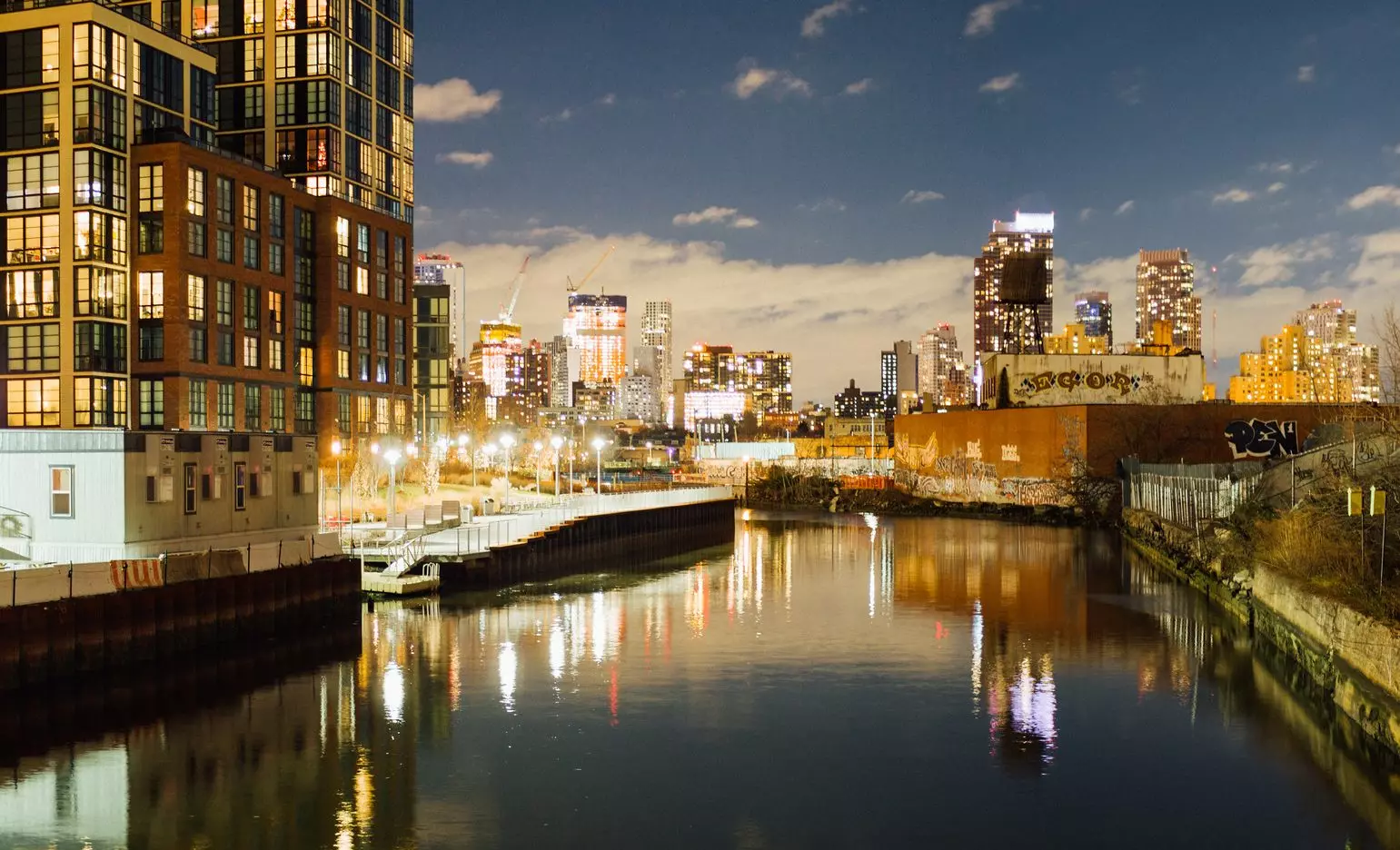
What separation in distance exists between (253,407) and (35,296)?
14.9 meters

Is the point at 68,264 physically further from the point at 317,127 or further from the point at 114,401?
the point at 317,127

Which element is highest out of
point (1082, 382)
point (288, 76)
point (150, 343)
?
point (288, 76)

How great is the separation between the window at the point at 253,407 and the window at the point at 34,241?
1457 cm

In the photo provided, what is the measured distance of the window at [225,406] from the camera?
8219 cm

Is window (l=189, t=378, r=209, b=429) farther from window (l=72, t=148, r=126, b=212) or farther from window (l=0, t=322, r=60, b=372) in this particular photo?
window (l=72, t=148, r=126, b=212)

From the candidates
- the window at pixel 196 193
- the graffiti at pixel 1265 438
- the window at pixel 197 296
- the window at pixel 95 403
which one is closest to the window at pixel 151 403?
the window at pixel 95 403

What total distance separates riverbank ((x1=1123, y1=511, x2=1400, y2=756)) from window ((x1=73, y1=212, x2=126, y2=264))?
204 feet

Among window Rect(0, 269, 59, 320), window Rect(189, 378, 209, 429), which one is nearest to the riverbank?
window Rect(189, 378, 209, 429)

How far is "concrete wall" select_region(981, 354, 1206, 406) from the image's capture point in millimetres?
111312

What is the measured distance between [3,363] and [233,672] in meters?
51.0

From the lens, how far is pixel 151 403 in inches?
3100

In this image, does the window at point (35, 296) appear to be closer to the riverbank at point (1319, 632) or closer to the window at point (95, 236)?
the window at point (95, 236)

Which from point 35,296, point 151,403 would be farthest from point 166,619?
point 35,296

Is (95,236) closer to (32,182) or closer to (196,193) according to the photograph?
(32,182)
